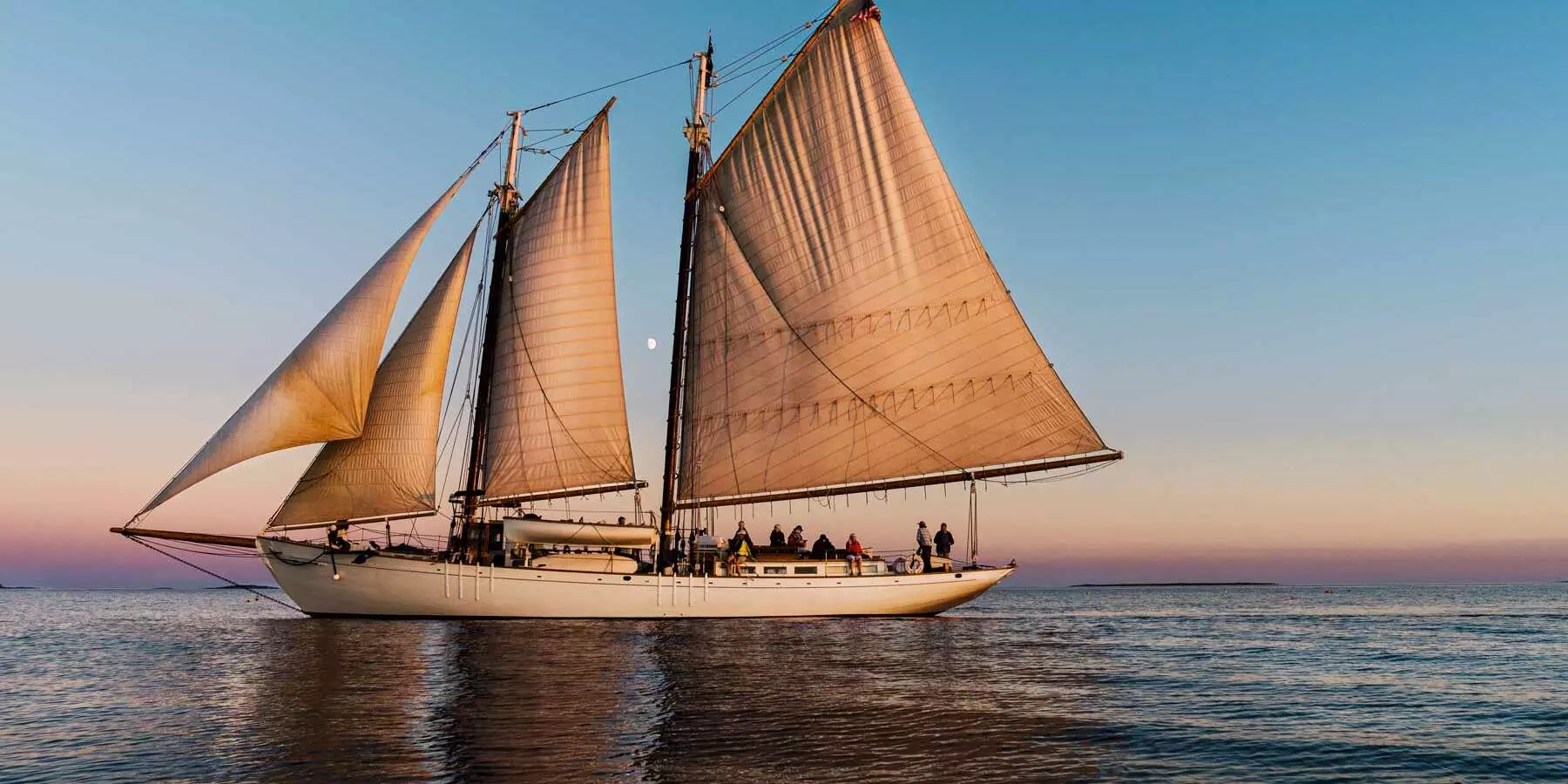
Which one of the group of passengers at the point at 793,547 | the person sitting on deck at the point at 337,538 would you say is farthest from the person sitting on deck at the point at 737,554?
the person sitting on deck at the point at 337,538

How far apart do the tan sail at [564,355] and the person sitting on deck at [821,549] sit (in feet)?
29.1

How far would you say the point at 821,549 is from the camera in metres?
45.2

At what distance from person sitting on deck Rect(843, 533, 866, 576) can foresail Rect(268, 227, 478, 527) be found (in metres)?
18.4

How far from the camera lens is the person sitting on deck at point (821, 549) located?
148 feet

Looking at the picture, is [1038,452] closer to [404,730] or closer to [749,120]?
[749,120]

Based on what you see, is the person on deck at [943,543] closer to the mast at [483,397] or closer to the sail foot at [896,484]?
the sail foot at [896,484]

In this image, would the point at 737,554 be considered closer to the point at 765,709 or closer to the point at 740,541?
the point at 740,541

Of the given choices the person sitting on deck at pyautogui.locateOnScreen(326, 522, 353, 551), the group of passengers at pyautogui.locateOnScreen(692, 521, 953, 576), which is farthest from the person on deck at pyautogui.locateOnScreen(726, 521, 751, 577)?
the person sitting on deck at pyautogui.locateOnScreen(326, 522, 353, 551)

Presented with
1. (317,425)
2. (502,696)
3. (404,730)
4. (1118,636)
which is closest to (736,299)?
(317,425)

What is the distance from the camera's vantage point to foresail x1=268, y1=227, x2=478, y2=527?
44.2 m

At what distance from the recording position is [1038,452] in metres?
42.0

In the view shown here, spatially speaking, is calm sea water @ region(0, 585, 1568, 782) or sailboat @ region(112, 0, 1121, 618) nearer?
calm sea water @ region(0, 585, 1568, 782)

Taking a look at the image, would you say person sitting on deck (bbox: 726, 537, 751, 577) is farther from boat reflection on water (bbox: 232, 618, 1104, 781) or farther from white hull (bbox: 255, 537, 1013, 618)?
boat reflection on water (bbox: 232, 618, 1104, 781)

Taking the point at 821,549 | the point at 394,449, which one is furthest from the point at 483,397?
the point at 821,549
